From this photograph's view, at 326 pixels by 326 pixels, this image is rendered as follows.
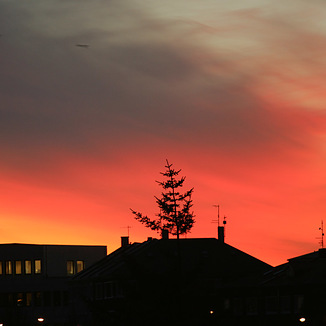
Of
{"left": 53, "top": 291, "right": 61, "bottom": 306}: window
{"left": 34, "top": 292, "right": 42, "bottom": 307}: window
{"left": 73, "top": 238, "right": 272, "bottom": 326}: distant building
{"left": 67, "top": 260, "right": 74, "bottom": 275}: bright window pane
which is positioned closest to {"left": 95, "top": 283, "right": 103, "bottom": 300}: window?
{"left": 73, "top": 238, "right": 272, "bottom": 326}: distant building

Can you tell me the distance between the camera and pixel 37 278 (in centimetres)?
14625

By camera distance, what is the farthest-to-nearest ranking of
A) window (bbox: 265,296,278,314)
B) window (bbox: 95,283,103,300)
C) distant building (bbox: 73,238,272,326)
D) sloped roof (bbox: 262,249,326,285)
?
window (bbox: 95,283,103,300) < window (bbox: 265,296,278,314) < sloped roof (bbox: 262,249,326,285) < distant building (bbox: 73,238,272,326)

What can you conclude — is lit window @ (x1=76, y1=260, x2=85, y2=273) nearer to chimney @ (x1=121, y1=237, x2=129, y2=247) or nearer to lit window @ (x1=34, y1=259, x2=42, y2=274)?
lit window @ (x1=34, y1=259, x2=42, y2=274)

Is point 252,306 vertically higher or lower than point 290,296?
lower

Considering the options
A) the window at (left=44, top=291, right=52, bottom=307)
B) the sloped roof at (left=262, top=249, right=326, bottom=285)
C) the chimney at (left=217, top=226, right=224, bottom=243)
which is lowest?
the window at (left=44, top=291, right=52, bottom=307)

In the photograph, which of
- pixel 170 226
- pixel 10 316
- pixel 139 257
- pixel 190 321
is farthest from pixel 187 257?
pixel 190 321

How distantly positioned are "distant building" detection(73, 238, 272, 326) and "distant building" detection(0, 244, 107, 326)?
535 inches

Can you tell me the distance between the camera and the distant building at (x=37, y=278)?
477 feet

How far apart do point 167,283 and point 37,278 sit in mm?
77451

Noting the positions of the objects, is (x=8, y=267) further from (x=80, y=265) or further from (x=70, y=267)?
(x=80, y=265)

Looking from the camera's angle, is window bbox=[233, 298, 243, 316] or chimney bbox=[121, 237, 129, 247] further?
chimney bbox=[121, 237, 129, 247]

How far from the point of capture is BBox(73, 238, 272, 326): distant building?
71.0 m

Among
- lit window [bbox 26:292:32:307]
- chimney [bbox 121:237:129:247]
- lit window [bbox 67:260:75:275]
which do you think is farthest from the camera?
lit window [bbox 67:260:75:275]

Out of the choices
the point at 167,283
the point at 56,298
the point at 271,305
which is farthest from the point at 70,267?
the point at 167,283
